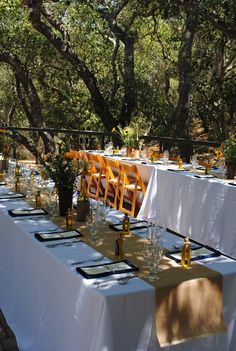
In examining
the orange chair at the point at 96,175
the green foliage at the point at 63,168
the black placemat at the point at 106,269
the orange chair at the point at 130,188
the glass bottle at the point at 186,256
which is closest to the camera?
the black placemat at the point at 106,269

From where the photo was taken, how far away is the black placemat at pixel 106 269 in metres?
2.38

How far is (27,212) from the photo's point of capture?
355 centimetres

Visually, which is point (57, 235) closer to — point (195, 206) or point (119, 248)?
point (119, 248)

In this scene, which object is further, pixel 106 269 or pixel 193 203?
pixel 193 203

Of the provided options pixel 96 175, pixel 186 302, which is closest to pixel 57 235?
pixel 186 302

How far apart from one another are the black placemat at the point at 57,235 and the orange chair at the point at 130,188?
3.34 m

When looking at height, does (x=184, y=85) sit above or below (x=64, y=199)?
above

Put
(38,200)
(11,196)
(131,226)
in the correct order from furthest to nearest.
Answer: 1. (11,196)
2. (38,200)
3. (131,226)

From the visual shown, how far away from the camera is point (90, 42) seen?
1233 cm

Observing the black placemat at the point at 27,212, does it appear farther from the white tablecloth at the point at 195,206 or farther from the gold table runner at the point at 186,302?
the white tablecloth at the point at 195,206

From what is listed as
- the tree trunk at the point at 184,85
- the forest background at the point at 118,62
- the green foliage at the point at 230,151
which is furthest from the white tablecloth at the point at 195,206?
the tree trunk at the point at 184,85

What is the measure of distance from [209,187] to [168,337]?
300 centimetres

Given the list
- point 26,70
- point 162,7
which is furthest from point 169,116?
point 162,7

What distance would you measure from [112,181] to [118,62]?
328 inches
